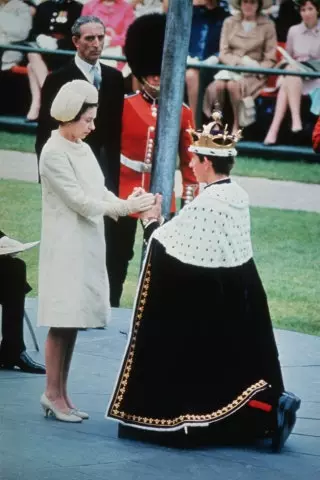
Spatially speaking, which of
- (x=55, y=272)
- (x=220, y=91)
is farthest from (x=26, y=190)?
(x=55, y=272)

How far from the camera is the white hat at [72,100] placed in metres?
7.42

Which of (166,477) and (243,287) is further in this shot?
(243,287)

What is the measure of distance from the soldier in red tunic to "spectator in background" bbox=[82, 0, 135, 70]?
729 centimetres

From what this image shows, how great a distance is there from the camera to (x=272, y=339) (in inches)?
291

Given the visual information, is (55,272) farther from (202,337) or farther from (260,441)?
(260,441)

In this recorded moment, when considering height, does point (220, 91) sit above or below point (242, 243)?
below

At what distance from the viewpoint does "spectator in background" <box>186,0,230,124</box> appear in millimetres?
17000

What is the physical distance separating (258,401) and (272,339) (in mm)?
302

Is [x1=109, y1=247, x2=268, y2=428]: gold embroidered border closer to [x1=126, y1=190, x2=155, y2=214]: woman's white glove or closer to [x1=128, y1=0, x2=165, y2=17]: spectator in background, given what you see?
[x1=126, y1=190, x2=155, y2=214]: woman's white glove

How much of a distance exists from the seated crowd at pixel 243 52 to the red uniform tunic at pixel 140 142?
6.76m

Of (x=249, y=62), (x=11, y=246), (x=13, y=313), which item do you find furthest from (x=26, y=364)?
(x=249, y=62)

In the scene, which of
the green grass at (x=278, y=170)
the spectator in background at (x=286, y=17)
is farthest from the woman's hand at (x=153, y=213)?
the spectator in background at (x=286, y=17)

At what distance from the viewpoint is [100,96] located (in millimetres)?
9672

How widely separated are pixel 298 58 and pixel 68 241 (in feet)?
32.6
